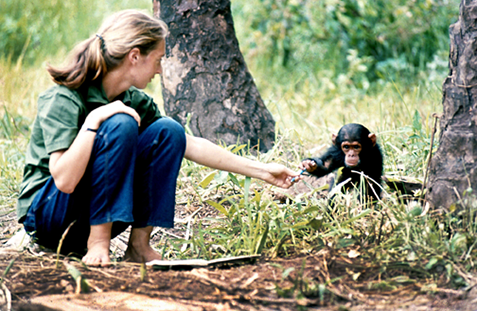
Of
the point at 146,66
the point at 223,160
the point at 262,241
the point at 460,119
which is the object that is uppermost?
the point at 146,66

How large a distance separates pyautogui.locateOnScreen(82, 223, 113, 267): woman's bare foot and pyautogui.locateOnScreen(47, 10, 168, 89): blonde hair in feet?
2.33

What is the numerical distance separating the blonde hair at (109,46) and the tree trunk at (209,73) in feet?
4.86

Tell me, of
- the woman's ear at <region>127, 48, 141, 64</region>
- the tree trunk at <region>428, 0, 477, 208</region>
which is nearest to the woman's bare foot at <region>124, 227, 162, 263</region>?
the woman's ear at <region>127, 48, 141, 64</region>

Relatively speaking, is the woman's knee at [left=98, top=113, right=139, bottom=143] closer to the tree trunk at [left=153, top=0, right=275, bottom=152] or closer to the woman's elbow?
the woman's elbow

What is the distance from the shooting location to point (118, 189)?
2.37 metres

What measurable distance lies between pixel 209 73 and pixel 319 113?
2.10 m

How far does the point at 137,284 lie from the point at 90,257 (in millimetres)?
381

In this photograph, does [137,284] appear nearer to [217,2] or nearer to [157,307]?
[157,307]

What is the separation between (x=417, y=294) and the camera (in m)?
2.02

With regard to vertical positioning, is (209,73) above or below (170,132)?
above

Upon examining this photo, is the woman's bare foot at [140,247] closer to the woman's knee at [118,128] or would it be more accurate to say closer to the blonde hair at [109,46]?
the woman's knee at [118,128]

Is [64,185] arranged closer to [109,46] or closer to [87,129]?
[87,129]

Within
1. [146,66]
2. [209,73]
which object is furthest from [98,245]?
[209,73]

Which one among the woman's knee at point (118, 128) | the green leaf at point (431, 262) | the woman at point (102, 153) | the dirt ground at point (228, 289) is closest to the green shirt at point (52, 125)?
the woman at point (102, 153)
